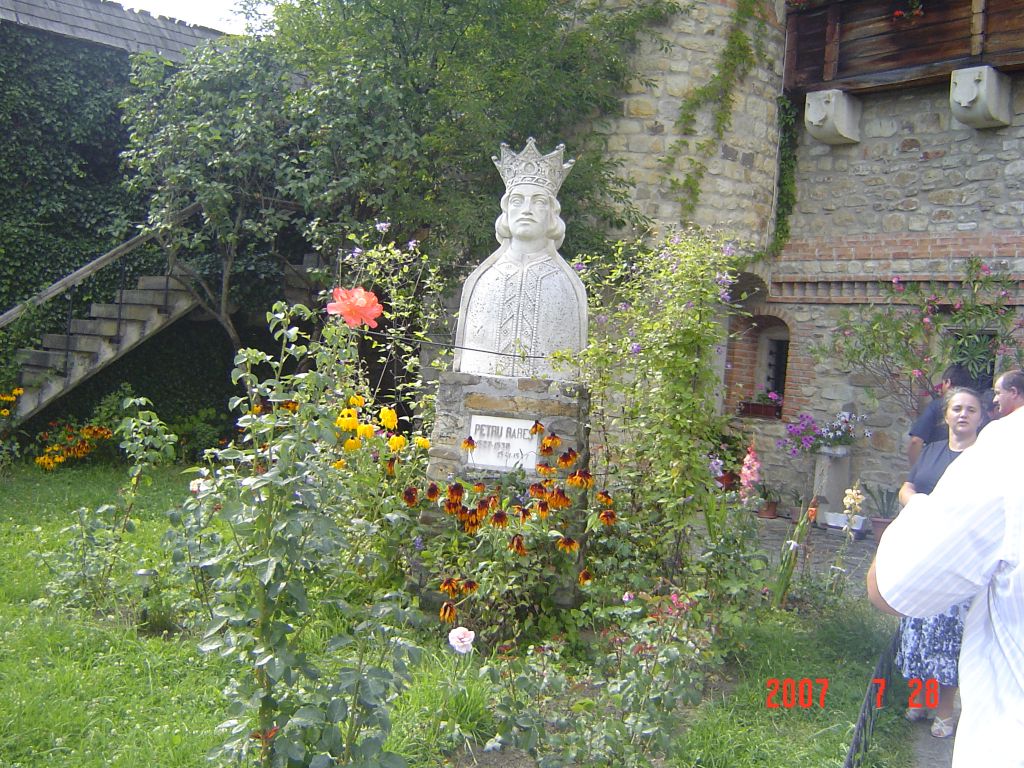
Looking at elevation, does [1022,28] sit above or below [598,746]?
above

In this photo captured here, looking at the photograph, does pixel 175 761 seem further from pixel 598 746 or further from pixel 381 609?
pixel 598 746

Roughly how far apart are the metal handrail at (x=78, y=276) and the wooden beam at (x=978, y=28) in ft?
24.4

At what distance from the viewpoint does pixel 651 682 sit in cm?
311

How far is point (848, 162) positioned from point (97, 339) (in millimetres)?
7746

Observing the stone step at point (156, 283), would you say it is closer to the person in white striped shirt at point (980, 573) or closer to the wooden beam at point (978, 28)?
the wooden beam at point (978, 28)

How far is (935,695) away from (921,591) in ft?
8.94

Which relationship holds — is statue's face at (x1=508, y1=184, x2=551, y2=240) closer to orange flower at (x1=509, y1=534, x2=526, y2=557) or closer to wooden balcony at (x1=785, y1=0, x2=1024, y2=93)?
orange flower at (x1=509, y1=534, x2=526, y2=557)

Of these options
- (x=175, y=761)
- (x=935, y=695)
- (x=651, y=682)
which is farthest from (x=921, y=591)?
(x=935, y=695)

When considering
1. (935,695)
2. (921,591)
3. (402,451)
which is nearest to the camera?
(921,591)

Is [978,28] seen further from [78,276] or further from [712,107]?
[78,276]

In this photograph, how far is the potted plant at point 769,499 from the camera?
936 centimetres

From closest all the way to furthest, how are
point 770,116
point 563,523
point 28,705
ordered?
point 28,705, point 563,523, point 770,116
